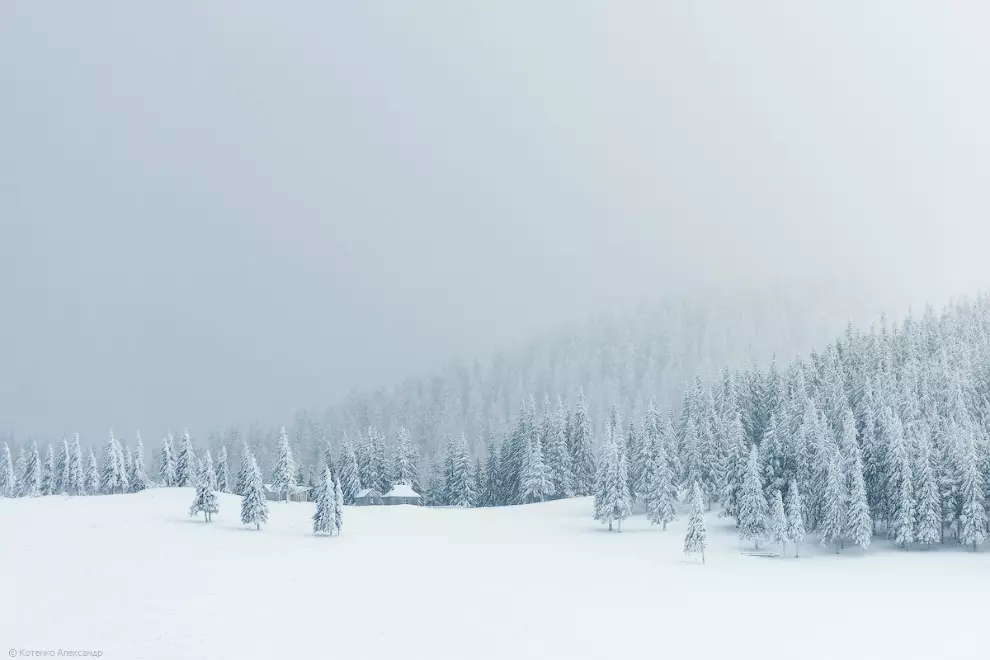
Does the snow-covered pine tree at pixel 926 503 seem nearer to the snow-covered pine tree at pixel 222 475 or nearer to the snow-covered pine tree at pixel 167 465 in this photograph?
the snow-covered pine tree at pixel 222 475

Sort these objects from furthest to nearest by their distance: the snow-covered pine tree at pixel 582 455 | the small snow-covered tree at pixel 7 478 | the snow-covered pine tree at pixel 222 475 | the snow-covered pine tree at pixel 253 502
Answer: the snow-covered pine tree at pixel 582 455 → the snow-covered pine tree at pixel 222 475 → the small snow-covered tree at pixel 7 478 → the snow-covered pine tree at pixel 253 502

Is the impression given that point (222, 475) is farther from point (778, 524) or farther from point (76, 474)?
point (778, 524)

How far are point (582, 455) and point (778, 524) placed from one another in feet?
148

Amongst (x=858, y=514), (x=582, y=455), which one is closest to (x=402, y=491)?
(x=582, y=455)

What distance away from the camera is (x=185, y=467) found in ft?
355

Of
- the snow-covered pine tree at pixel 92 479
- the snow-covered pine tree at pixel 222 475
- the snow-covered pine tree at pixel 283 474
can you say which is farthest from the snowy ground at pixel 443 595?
the snow-covered pine tree at pixel 222 475

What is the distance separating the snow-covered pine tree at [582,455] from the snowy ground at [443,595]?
33.6 meters

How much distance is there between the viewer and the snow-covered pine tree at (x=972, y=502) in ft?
236

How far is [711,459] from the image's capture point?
9388cm

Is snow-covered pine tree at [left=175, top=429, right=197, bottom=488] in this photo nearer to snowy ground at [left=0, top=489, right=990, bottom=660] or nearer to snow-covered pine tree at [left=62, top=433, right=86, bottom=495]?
snow-covered pine tree at [left=62, top=433, right=86, bottom=495]

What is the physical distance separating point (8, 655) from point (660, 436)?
81.7m

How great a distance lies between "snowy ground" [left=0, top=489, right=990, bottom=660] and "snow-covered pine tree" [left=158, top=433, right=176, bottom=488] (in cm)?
2618

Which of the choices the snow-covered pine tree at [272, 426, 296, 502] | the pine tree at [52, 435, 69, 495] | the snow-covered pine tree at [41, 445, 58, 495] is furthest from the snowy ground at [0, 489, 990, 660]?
the snow-covered pine tree at [41, 445, 58, 495]

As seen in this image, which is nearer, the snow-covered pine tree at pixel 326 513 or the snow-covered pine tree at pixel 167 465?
the snow-covered pine tree at pixel 326 513
